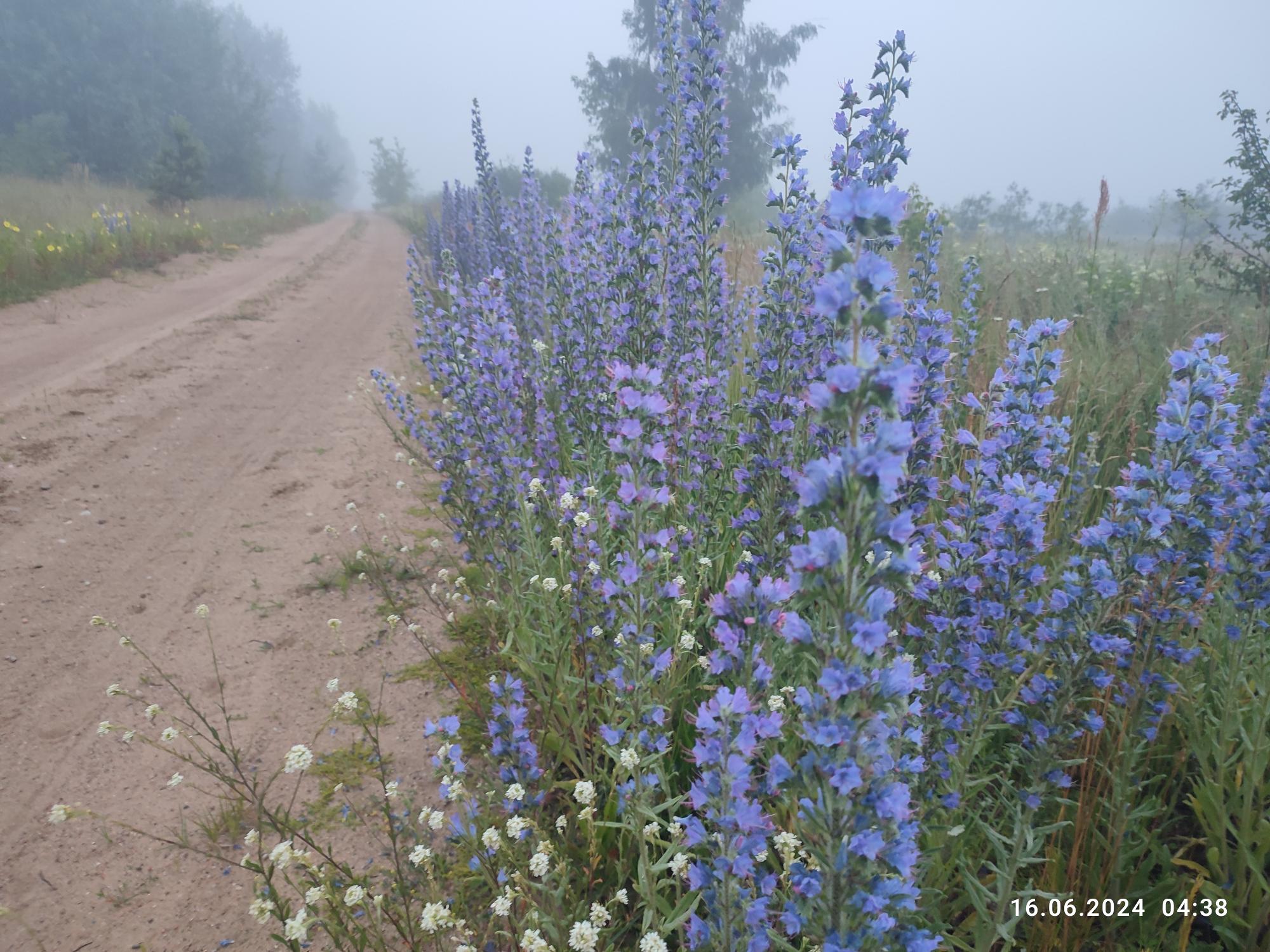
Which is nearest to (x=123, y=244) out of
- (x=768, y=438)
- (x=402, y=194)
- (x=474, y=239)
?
(x=474, y=239)

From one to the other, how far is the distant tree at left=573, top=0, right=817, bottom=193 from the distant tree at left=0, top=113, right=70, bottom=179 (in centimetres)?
2485

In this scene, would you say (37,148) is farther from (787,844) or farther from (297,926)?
(787,844)

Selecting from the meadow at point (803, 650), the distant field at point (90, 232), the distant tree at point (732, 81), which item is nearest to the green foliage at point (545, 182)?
the distant tree at point (732, 81)

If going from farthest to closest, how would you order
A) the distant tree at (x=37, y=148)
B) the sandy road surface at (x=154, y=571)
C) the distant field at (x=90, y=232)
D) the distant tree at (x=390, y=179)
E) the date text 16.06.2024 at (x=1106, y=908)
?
the distant tree at (x=390, y=179) < the distant tree at (x=37, y=148) < the distant field at (x=90, y=232) < the sandy road surface at (x=154, y=571) < the date text 16.06.2024 at (x=1106, y=908)

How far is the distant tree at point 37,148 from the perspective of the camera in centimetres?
2983

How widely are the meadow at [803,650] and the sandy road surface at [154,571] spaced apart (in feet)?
0.96

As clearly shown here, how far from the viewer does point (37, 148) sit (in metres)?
31.2

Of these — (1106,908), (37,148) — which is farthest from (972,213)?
(37,148)

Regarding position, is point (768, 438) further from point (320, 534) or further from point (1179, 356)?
point (320, 534)

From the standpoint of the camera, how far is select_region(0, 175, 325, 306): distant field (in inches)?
460

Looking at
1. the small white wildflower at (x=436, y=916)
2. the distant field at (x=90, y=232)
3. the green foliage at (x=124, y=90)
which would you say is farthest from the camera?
the green foliage at (x=124, y=90)

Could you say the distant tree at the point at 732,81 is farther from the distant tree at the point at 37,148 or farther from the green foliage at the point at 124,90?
the distant tree at the point at 37,148

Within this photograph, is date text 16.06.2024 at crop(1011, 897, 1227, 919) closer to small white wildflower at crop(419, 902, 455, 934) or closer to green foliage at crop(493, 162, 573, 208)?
small white wildflower at crop(419, 902, 455, 934)

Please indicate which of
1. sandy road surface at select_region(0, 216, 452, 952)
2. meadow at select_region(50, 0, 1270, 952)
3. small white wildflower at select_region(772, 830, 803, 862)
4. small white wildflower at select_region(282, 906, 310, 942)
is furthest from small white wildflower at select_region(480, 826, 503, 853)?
sandy road surface at select_region(0, 216, 452, 952)
